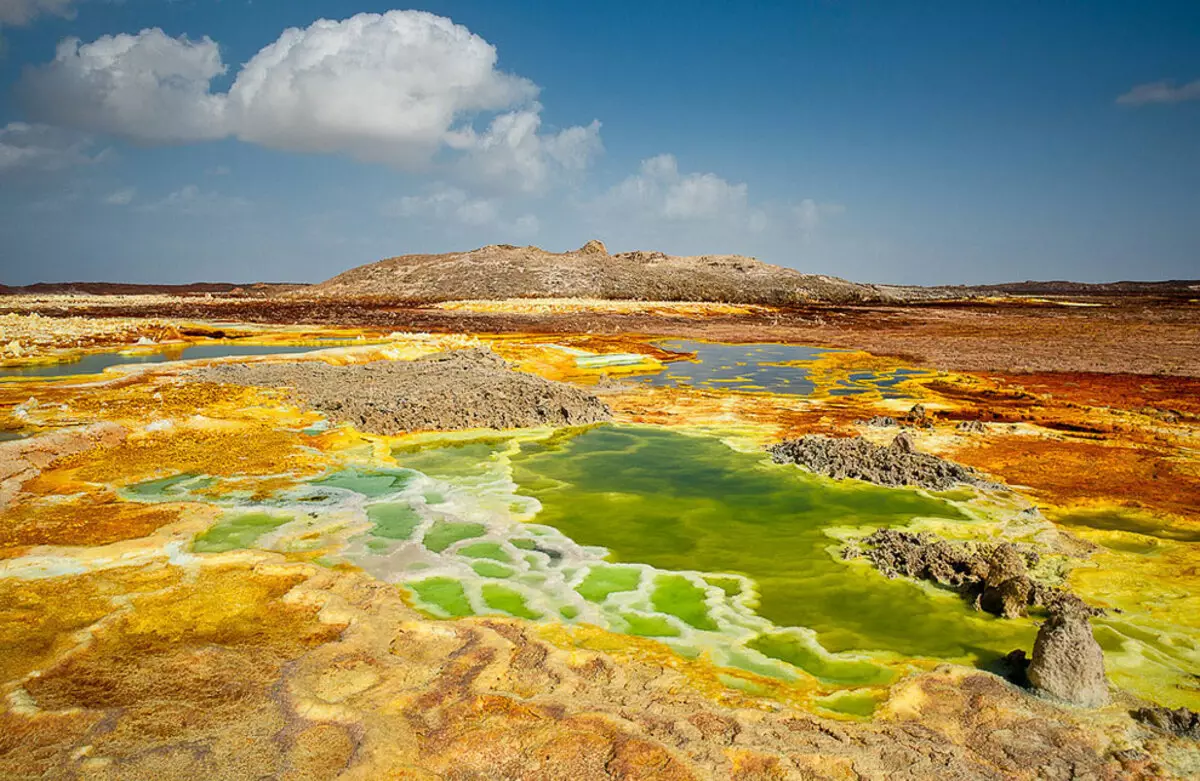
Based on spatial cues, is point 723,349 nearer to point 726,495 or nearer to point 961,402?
point 961,402

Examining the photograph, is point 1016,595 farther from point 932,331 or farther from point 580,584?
point 932,331

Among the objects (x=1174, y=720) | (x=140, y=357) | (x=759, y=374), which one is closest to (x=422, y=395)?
(x=759, y=374)

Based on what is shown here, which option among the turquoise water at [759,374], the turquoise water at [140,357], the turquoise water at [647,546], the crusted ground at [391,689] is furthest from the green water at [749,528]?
the turquoise water at [140,357]

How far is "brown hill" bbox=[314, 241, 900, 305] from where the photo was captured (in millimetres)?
85125

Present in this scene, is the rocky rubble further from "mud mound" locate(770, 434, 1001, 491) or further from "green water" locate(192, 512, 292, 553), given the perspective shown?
"green water" locate(192, 512, 292, 553)

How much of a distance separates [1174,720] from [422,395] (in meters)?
13.6

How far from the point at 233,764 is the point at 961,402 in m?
18.6

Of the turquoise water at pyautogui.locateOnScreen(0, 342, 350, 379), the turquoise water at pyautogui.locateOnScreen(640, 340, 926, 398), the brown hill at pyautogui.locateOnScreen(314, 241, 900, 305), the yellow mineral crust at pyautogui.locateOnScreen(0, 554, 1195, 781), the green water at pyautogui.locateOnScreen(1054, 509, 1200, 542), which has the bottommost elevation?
the green water at pyautogui.locateOnScreen(1054, 509, 1200, 542)

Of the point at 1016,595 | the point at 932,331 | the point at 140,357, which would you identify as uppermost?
the point at 932,331

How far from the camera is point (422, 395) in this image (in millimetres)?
15570

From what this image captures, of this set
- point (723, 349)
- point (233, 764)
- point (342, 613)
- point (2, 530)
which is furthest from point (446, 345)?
point (233, 764)

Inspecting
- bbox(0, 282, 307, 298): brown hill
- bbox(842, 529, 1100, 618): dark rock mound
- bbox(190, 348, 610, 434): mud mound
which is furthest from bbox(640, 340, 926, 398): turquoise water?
bbox(0, 282, 307, 298): brown hill

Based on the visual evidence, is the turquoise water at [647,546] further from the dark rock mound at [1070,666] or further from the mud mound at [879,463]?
the dark rock mound at [1070,666]

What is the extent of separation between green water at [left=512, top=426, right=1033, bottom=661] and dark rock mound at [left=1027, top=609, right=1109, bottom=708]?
2.44 feet
